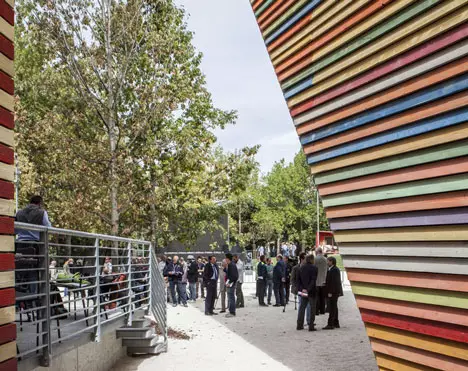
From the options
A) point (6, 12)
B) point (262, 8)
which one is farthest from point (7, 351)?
point (262, 8)

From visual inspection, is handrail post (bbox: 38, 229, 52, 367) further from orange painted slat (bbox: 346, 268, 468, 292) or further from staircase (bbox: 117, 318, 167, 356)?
staircase (bbox: 117, 318, 167, 356)

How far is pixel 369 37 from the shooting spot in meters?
5.31

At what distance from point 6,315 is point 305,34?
163 inches

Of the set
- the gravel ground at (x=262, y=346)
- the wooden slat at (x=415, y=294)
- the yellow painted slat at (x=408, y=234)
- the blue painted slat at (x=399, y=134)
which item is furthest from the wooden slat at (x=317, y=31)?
the gravel ground at (x=262, y=346)

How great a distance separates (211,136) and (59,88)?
5999 millimetres

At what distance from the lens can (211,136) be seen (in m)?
21.5

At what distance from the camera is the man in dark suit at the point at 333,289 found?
14.1 metres

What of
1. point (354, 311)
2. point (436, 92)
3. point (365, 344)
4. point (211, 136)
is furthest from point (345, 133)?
point (211, 136)

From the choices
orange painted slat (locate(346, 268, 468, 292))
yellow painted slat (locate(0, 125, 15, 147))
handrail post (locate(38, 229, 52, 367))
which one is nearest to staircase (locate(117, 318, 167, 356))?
handrail post (locate(38, 229, 52, 367))

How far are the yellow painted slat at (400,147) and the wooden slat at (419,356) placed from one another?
1.75m

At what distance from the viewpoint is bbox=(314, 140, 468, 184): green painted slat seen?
450 centimetres

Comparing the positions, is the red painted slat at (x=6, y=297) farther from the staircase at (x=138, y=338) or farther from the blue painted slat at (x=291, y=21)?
the staircase at (x=138, y=338)

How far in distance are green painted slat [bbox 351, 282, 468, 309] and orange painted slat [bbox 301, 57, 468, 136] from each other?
1.70 m

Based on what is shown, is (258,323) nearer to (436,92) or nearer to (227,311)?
(227,311)
